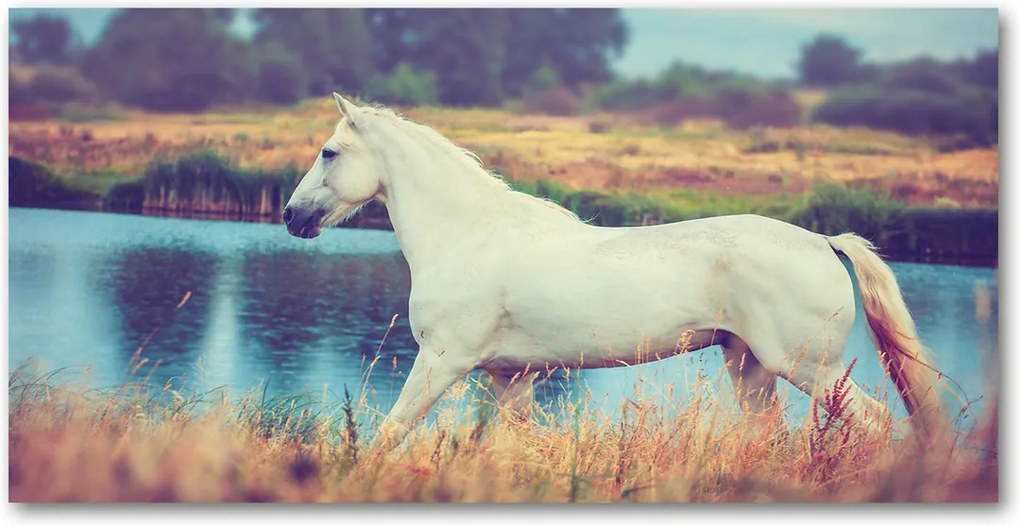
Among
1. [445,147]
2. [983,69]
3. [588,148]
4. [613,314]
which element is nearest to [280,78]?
[445,147]

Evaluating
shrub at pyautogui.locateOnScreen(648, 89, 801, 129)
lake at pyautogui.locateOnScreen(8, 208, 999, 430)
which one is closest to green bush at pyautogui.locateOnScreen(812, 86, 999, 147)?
shrub at pyautogui.locateOnScreen(648, 89, 801, 129)

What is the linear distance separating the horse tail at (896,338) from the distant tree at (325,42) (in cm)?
229

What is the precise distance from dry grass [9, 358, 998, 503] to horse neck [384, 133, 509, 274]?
0.66 metres

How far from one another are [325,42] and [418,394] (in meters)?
1.78

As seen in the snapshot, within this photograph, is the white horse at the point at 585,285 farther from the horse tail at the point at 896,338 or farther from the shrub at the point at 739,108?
the shrub at the point at 739,108

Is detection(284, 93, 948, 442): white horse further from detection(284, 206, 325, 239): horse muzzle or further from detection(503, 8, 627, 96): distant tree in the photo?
detection(503, 8, 627, 96): distant tree

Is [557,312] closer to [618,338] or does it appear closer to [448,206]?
[618,338]

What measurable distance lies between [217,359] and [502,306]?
5.68 feet

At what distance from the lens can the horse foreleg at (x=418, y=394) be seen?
16.1 ft

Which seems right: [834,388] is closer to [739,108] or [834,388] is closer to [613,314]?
[613,314]

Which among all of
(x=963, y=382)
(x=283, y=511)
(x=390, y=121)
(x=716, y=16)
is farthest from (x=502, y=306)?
(x=963, y=382)

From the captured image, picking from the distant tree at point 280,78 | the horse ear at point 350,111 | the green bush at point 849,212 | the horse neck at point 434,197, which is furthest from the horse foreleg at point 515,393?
the distant tree at point 280,78

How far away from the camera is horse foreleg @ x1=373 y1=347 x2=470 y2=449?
4906mm

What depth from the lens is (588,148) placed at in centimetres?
586
